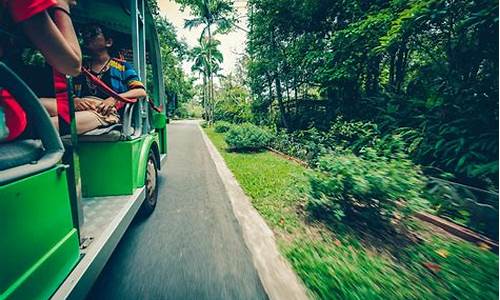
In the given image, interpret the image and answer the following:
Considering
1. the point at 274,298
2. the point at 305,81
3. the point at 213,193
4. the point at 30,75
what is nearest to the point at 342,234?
the point at 274,298

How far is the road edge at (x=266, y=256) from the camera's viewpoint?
1.87 m

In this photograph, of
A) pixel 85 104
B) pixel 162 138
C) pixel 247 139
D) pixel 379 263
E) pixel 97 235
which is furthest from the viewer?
pixel 247 139

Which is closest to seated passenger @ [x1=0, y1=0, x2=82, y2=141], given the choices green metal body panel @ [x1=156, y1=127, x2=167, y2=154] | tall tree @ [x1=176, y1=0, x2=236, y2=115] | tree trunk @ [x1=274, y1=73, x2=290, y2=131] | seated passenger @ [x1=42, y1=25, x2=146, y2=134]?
seated passenger @ [x1=42, y1=25, x2=146, y2=134]

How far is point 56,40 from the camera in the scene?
118cm

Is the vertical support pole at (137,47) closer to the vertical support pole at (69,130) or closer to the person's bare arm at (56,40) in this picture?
the vertical support pole at (69,130)

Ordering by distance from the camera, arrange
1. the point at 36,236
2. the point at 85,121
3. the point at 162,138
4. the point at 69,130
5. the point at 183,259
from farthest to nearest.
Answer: the point at 162,138, the point at 183,259, the point at 85,121, the point at 69,130, the point at 36,236

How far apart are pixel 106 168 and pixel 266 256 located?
1817 mm

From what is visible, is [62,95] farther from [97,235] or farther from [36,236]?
[97,235]

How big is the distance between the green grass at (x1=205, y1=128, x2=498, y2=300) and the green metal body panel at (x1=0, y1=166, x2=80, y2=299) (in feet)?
5.46

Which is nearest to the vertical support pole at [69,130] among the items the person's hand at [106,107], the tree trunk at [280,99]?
the person's hand at [106,107]

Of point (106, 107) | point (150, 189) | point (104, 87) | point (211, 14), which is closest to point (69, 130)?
point (104, 87)

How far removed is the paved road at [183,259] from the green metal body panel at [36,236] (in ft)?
2.69

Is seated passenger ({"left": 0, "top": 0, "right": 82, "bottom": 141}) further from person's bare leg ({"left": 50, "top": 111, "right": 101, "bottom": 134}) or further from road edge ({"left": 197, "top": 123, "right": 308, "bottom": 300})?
road edge ({"left": 197, "top": 123, "right": 308, "bottom": 300})

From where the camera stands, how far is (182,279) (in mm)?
2029
